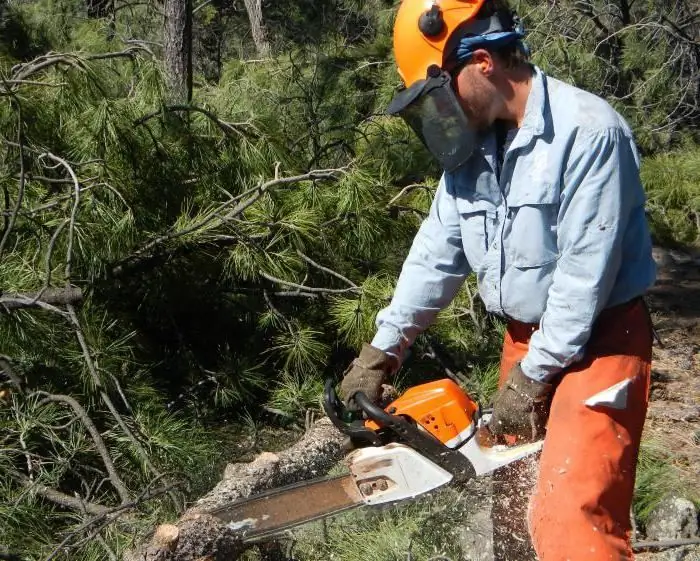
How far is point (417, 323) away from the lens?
244 cm

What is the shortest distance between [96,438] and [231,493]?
0.63 metres

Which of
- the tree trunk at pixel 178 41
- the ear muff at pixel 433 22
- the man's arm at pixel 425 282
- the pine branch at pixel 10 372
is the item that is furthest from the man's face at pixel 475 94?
the tree trunk at pixel 178 41

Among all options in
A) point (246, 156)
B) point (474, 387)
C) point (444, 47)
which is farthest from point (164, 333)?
point (444, 47)

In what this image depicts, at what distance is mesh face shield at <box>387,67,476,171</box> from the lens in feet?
6.52

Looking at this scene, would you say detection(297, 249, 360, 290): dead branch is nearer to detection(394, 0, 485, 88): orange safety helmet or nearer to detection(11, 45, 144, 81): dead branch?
detection(11, 45, 144, 81): dead branch

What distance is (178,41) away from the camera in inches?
187

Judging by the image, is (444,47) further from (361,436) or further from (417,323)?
(361,436)

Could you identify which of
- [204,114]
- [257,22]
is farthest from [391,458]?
[257,22]

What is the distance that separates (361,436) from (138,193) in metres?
1.85

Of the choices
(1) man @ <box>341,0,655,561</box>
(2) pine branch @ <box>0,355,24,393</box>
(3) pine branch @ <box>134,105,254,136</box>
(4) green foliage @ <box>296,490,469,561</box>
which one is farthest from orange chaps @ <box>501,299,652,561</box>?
(3) pine branch @ <box>134,105,254,136</box>

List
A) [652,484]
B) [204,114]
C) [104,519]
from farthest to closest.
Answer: [204,114] < [652,484] < [104,519]

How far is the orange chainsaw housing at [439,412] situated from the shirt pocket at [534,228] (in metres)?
0.43

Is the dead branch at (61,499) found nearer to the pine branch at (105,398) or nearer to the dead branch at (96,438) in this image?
the dead branch at (96,438)

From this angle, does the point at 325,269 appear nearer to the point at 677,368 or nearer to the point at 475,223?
the point at 475,223
